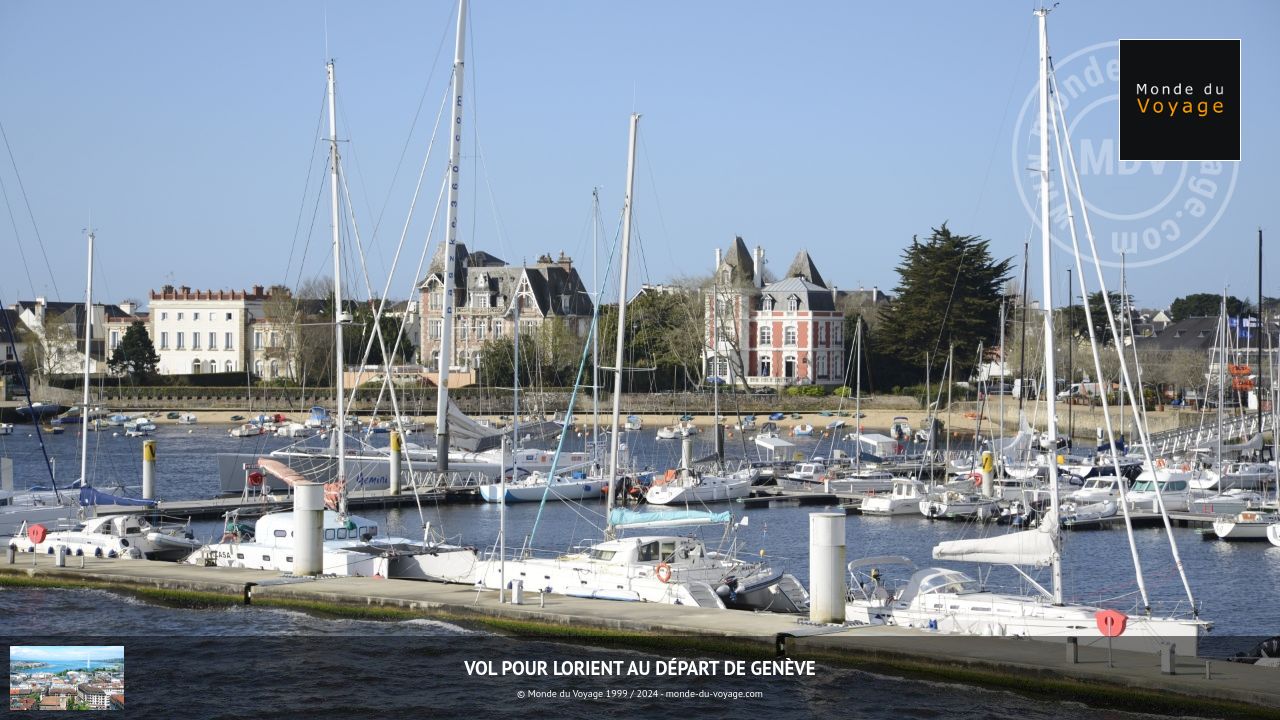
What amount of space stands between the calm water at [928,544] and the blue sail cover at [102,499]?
2117 mm

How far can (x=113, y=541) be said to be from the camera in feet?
113

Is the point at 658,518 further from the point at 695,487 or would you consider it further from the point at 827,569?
the point at 695,487

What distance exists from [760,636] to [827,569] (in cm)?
166

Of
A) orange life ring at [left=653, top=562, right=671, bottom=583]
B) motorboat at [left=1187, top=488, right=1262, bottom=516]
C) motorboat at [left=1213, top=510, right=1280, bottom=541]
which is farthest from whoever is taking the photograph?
motorboat at [left=1187, top=488, right=1262, bottom=516]

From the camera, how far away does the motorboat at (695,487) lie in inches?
1993

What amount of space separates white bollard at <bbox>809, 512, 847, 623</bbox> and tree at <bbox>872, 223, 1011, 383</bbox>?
76571mm

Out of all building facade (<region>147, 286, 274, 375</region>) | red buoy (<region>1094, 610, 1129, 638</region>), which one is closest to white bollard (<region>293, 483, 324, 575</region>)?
red buoy (<region>1094, 610, 1129, 638</region>)

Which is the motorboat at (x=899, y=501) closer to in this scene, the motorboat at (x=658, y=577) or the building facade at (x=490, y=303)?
the motorboat at (x=658, y=577)

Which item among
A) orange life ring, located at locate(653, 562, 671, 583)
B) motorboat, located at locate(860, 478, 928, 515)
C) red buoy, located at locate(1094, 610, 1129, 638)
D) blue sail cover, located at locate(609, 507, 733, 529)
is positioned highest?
blue sail cover, located at locate(609, 507, 733, 529)

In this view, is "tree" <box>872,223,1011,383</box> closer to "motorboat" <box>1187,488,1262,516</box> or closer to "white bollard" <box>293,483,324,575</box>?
"motorboat" <box>1187,488,1262,516</box>

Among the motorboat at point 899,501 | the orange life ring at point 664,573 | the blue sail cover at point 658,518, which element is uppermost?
the blue sail cover at point 658,518

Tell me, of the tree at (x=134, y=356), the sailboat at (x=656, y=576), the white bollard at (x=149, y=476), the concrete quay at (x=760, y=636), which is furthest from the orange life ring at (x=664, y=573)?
the tree at (x=134, y=356)

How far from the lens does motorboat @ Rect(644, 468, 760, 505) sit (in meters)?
50.6

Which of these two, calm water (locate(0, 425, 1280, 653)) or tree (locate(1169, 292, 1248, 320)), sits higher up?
tree (locate(1169, 292, 1248, 320))
